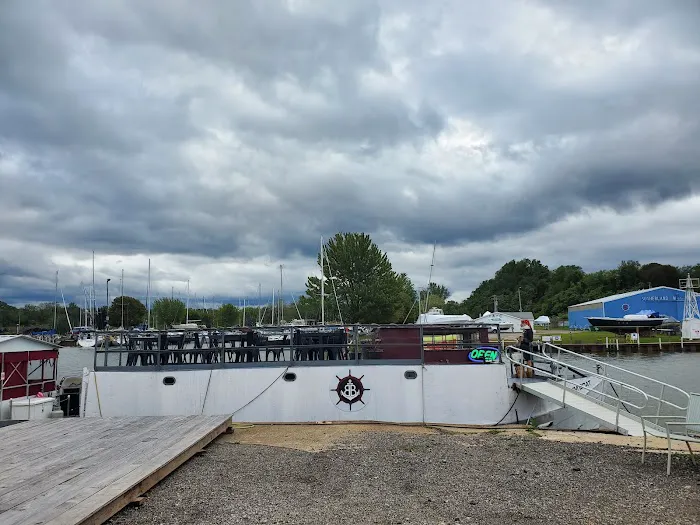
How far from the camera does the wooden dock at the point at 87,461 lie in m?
5.73

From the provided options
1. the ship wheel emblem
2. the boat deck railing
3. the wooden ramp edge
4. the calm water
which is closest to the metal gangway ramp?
the boat deck railing

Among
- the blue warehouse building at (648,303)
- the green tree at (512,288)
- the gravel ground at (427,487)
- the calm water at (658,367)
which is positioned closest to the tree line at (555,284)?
the green tree at (512,288)

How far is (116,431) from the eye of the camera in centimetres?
1011

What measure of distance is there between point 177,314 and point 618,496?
108302 millimetres

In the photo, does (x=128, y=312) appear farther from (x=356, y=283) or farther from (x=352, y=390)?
(x=352, y=390)

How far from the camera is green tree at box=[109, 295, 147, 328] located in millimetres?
122213

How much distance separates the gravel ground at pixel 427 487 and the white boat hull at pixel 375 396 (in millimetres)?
3629

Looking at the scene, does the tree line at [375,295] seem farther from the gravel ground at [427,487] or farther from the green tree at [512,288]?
the gravel ground at [427,487]

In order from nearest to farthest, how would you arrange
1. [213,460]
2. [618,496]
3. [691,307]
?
[618,496], [213,460], [691,307]

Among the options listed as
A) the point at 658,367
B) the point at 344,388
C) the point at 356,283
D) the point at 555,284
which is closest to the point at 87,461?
the point at 344,388

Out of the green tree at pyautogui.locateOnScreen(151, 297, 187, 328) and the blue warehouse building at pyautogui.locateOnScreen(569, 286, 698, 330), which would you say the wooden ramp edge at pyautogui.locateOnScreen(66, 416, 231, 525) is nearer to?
the blue warehouse building at pyautogui.locateOnScreen(569, 286, 698, 330)

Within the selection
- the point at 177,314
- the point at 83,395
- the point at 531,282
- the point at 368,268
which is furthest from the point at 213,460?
the point at 531,282

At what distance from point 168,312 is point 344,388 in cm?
10186

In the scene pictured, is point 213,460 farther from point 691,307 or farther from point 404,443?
point 691,307
